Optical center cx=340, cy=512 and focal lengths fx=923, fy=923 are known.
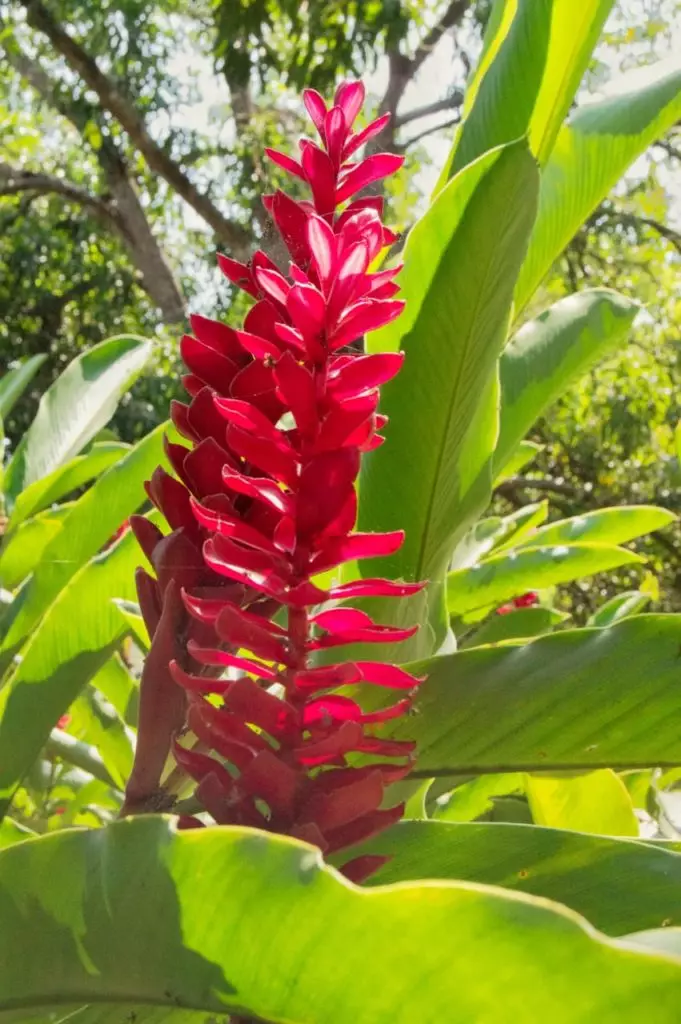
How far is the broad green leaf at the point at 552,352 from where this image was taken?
2.65ft

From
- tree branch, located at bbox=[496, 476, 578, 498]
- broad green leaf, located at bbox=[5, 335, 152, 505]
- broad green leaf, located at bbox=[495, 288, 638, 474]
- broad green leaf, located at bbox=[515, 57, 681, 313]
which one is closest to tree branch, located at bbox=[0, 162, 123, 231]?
tree branch, located at bbox=[496, 476, 578, 498]

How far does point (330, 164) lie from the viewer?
0.45 m

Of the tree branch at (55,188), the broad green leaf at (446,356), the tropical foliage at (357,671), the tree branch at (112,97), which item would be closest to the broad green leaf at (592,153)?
the tropical foliage at (357,671)

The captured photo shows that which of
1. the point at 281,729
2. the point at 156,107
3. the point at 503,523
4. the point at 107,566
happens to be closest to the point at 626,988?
the point at 281,729

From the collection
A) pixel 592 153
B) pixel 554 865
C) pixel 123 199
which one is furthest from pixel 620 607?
pixel 123 199

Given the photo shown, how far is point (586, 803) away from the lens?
0.67 meters

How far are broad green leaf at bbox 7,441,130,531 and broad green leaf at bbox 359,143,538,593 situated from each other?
55 centimetres

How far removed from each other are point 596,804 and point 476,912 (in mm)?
441

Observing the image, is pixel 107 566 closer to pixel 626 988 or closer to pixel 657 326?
pixel 626 988

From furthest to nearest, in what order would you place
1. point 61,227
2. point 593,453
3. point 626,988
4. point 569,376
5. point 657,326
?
point 61,227
point 657,326
point 593,453
point 569,376
point 626,988

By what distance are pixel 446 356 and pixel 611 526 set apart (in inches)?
19.9

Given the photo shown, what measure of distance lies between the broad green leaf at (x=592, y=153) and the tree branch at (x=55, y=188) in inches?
243

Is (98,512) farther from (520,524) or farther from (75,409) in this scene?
(520,524)

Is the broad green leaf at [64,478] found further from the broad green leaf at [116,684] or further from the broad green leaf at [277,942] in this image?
the broad green leaf at [277,942]
